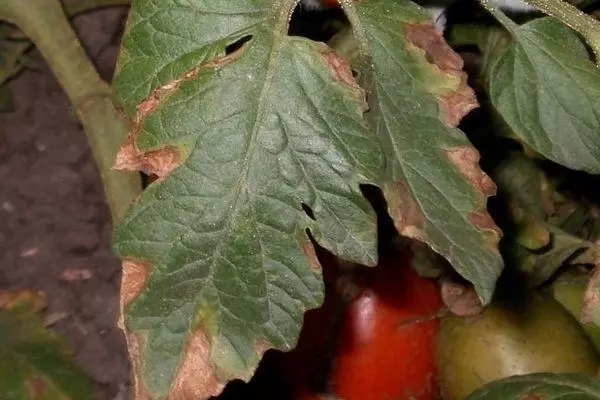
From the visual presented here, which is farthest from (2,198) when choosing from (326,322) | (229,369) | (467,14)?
(229,369)

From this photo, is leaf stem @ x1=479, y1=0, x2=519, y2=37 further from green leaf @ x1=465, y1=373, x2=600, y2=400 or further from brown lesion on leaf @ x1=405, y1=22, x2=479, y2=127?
green leaf @ x1=465, y1=373, x2=600, y2=400

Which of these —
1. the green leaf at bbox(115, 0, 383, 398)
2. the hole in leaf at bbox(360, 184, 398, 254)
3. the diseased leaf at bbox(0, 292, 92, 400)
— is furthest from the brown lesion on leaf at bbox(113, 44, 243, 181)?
the diseased leaf at bbox(0, 292, 92, 400)

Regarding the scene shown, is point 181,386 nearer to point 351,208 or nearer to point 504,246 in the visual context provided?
point 351,208

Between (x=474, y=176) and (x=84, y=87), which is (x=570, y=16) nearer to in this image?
(x=474, y=176)

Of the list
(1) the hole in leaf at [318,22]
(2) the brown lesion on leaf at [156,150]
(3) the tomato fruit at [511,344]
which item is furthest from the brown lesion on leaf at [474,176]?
(3) the tomato fruit at [511,344]

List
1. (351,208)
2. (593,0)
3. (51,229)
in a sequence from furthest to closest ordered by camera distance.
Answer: (51,229), (593,0), (351,208)

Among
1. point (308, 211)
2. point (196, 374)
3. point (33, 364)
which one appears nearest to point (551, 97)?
point (308, 211)
